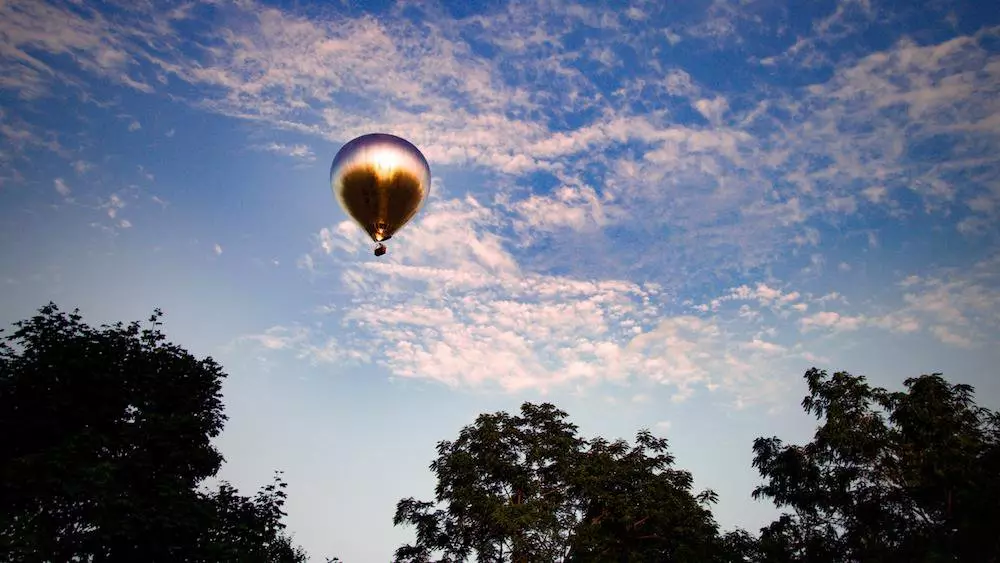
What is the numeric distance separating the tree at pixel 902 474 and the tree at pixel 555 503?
3.80 meters

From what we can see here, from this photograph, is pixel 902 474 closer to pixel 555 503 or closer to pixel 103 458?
pixel 555 503

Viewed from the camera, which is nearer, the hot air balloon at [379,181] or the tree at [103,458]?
the hot air balloon at [379,181]

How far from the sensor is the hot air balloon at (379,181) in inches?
500

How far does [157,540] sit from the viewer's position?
1739cm

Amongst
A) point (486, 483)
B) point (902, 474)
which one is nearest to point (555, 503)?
point (486, 483)

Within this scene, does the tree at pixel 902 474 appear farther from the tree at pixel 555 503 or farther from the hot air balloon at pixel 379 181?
the hot air balloon at pixel 379 181

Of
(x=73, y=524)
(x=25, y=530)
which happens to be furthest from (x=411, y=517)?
(x=25, y=530)

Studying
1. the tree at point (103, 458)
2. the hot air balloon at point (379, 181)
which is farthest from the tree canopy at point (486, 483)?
the hot air balloon at point (379, 181)

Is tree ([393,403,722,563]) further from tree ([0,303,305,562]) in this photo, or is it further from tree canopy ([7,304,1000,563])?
tree ([0,303,305,562])

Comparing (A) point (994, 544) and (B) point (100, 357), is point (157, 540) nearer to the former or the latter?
(B) point (100, 357)

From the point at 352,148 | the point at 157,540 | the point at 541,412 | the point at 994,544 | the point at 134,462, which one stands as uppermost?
the point at 352,148

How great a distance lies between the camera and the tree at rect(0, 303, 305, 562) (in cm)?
1588

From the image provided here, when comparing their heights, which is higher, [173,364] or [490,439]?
[173,364]

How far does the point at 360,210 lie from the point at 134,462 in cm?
1132
